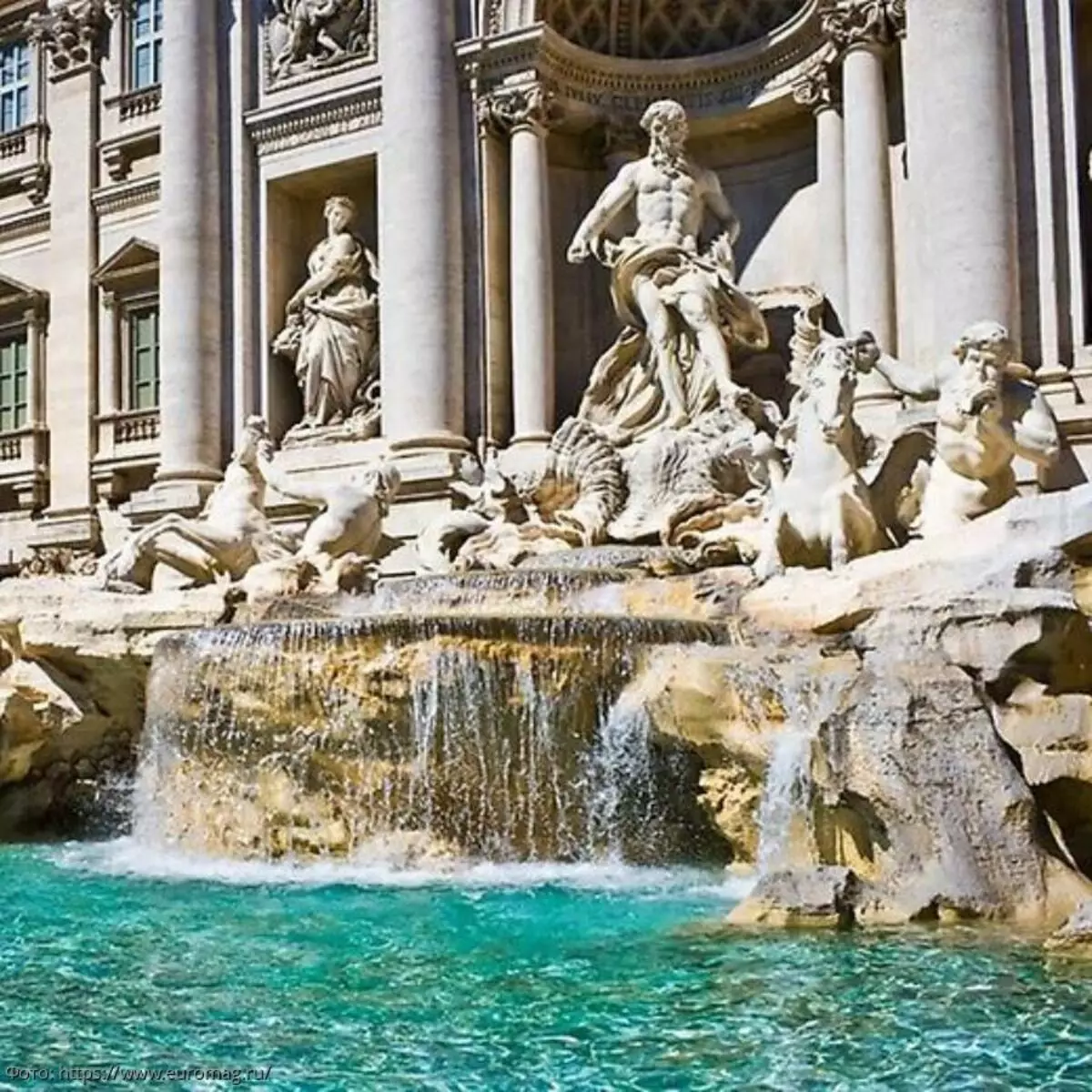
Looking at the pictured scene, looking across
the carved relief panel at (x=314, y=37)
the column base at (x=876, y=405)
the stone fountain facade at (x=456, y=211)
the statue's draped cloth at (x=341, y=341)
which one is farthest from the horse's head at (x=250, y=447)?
the column base at (x=876, y=405)

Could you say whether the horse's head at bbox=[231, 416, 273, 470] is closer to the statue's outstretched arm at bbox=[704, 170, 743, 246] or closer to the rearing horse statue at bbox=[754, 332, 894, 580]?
the statue's outstretched arm at bbox=[704, 170, 743, 246]

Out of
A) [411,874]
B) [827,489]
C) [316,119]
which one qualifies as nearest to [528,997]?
[411,874]

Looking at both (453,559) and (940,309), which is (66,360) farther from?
(940,309)

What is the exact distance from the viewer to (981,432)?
366 inches

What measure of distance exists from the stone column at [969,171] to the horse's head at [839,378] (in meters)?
2.74

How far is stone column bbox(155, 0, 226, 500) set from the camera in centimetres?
1712

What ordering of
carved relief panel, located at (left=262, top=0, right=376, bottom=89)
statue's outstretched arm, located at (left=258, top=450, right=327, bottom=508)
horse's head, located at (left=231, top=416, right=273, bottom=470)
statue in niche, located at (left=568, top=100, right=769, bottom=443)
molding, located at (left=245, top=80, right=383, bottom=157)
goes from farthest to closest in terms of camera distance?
carved relief panel, located at (left=262, top=0, right=376, bottom=89) < molding, located at (left=245, top=80, right=383, bottom=157) < statue in niche, located at (left=568, top=100, right=769, bottom=443) < horse's head, located at (left=231, top=416, right=273, bottom=470) < statue's outstretched arm, located at (left=258, top=450, right=327, bottom=508)

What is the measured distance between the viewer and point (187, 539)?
12734mm

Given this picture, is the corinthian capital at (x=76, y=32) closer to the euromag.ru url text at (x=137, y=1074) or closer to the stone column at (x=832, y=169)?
the stone column at (x=832, y=169)

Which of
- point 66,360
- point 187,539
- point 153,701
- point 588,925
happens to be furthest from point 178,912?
point 66,360

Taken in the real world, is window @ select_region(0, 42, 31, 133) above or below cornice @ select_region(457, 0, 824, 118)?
above

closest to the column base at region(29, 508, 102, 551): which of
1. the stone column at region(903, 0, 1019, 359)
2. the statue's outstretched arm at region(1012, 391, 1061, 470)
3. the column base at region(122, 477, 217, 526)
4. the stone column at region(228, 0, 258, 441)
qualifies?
the column base at region(122, 477, 217, 526)

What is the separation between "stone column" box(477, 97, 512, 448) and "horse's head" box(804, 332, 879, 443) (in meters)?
5.72

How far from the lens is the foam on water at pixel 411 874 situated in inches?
300
